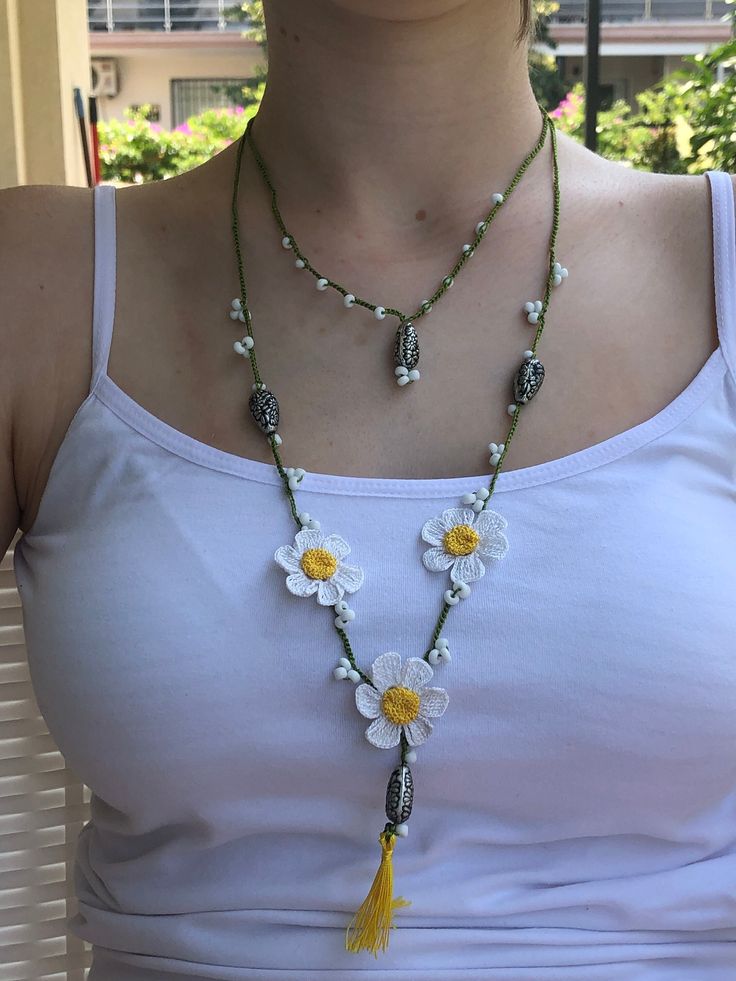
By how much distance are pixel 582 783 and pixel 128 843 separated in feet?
1.38

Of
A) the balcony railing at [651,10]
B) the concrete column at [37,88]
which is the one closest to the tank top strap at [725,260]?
the concrete column at [37,88]

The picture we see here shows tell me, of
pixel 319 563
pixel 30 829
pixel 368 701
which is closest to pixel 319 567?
pixel 319 563

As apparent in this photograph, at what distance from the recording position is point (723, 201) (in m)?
1.01

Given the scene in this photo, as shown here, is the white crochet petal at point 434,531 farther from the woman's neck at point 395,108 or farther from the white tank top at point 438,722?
the woman's neck at point 395,108

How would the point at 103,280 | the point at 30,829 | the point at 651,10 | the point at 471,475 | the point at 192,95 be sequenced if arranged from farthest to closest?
1. the point at 192,95
2. the point at 651,10
3. the point at 30,829
4. the point at 103,280
5. the point at 471,475

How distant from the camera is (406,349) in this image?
981 millimetres

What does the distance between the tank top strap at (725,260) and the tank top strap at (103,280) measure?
22.7 inches

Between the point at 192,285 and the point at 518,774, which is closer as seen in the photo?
the point at 518,774

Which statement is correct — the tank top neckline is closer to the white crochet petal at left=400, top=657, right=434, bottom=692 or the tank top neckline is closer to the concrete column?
the white crochet petal at left=400, top=657, right=434, bottom=692

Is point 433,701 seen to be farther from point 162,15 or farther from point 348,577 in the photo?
point 162,15

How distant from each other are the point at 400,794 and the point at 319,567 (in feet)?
0.63

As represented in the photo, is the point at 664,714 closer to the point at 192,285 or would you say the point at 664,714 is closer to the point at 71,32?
the point at 192,285

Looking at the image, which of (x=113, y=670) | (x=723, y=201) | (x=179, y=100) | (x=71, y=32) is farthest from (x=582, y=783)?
(x=179, y=100)

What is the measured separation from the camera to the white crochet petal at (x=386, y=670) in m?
0.84
